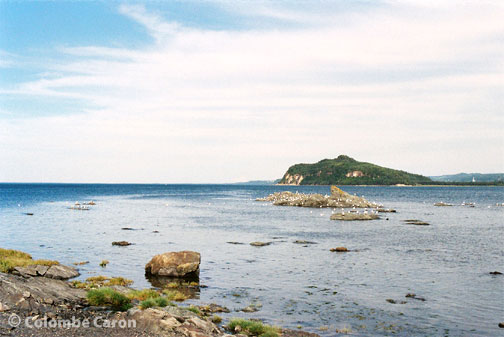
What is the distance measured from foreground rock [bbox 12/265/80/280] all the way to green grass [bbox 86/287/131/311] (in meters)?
7.39

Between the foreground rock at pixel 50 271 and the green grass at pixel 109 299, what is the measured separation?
739 cm

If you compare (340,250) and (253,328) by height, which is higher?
(253,328)

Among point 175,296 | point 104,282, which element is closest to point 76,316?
point 175,296

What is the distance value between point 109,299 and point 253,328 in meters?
7.60

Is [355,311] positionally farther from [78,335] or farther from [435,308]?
[78,335]

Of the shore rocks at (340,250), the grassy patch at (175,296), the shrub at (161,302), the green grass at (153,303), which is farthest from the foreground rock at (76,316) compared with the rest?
the shore rocks at (340,250)

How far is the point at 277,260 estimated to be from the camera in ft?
113

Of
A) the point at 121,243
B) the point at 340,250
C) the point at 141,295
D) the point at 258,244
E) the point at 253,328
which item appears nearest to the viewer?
the point at 253,328

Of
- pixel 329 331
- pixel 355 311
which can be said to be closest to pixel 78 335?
pixel 329 331

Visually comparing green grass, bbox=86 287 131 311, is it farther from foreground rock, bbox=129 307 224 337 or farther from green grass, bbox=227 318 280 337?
green grass, bbox=227 318 280 337

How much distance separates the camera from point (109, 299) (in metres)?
20.0

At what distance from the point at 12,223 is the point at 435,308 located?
62.4 metres

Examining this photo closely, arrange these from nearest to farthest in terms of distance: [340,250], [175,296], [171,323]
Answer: [171,323], [175,296], [340,250]

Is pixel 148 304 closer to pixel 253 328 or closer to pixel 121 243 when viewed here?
pixel 253 328
